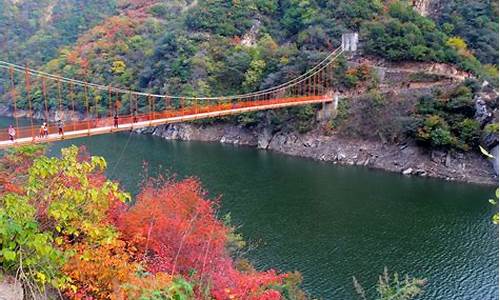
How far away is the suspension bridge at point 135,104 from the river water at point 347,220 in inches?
120

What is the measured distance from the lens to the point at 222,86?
36.1 m

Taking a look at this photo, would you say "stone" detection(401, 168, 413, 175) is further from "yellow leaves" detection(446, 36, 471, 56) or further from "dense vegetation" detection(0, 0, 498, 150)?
"yellow leaves" detection(446, 36, 471, 56)

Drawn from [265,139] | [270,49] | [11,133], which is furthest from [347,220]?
[270,49]

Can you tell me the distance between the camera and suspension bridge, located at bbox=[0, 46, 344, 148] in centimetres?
1605

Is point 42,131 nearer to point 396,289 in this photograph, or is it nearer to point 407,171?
point 396,289

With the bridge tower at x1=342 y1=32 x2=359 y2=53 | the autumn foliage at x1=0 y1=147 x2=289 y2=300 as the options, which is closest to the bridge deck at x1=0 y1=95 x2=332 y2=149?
the bridge tower at x1=342 y1=32 x2=359 y2=53

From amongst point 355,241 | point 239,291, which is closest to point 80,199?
point 239,291

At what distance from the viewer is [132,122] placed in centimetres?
1953

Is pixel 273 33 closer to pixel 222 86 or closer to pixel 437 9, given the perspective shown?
pixel 222 86

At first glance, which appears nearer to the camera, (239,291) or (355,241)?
(239,291)

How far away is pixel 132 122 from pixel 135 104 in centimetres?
1854

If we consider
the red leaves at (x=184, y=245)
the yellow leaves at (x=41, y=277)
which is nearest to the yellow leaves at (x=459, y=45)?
the red leaves at (x=184, y=245)

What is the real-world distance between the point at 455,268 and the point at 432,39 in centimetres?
1957

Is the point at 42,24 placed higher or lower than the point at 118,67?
higher
